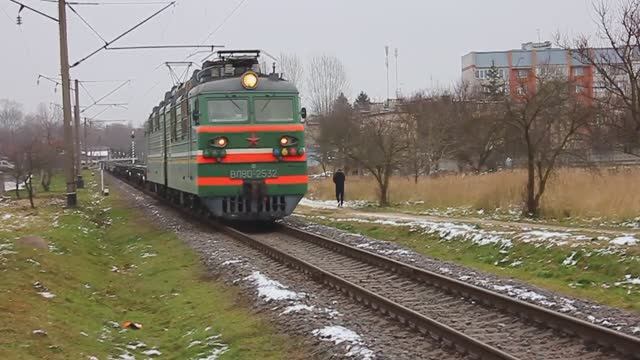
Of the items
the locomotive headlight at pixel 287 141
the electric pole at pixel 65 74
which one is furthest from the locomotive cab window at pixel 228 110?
the electric pole at pixel 65 74

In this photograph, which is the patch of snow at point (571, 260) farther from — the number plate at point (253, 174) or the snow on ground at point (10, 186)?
the snow on ground at point (10, 186)

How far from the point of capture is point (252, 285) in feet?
34.3

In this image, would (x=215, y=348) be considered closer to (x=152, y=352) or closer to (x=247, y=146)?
(x=152, y=352)

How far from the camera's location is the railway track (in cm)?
652

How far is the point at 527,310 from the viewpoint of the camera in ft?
25.6

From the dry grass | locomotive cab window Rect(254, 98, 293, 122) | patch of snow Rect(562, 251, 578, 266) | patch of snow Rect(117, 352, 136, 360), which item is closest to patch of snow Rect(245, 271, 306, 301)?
patch of snow Rect(117, 352, 136, 360)

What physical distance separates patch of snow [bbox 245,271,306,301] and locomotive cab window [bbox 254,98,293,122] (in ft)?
21.7

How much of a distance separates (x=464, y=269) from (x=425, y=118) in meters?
37.6

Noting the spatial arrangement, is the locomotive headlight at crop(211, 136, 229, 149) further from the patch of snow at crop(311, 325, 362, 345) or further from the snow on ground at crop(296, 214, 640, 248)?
the patch of snow at crop(311, 325, 362, 345)

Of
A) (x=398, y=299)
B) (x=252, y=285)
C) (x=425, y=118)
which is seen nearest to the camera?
(x=398, y=299)

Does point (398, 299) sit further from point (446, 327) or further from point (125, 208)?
point (125, 208)

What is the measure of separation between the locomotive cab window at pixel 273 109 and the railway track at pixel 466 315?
17.0ft

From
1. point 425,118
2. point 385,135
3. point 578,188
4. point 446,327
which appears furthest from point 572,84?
point 425,118

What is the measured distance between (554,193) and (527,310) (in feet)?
57.3
